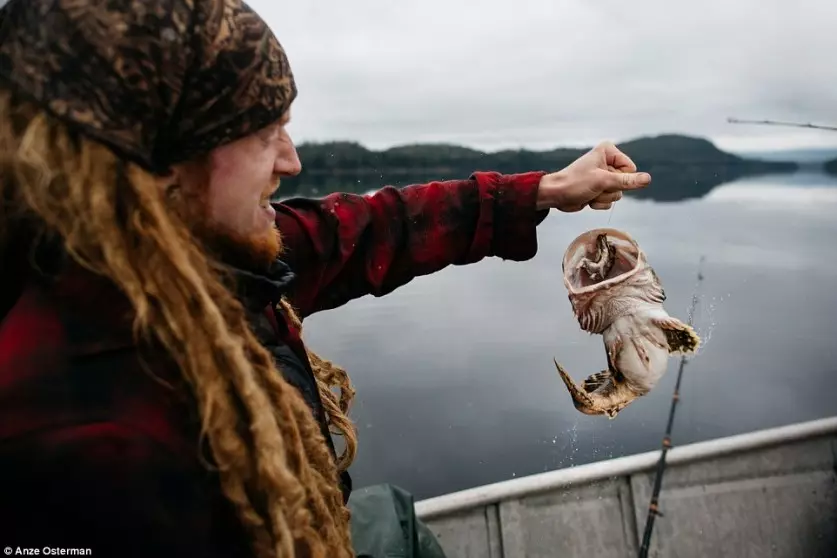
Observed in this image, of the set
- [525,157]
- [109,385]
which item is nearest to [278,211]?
[109,385]

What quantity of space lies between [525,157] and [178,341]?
4251 centimetres

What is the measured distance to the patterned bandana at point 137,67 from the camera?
1123 mm

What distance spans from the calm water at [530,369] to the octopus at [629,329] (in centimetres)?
987

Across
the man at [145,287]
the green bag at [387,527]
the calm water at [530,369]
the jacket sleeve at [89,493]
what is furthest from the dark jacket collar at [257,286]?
the calm water at [530,369]

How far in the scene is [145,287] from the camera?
123cm

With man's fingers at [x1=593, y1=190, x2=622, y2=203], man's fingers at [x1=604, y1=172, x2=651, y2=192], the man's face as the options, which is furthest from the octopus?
the man's face

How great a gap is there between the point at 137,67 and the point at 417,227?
1466mm

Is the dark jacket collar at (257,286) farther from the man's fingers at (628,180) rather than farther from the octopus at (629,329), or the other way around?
the man's fingers at (628,180)

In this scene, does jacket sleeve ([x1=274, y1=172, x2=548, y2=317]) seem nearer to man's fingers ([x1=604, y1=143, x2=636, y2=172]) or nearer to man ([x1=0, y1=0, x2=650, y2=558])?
man's fingers ([x1=604, y1=143, x2=636, y2=172])

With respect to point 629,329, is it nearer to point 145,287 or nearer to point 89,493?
point 145,287

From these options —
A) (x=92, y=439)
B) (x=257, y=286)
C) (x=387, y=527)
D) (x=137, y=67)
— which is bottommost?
(x=387, y=527)

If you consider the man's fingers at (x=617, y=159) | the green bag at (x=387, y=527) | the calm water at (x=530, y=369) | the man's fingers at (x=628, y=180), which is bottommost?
the calm water at (x=530, y=369)

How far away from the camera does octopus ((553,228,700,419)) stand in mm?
2281

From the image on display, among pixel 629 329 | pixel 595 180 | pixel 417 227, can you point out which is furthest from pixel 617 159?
pixel 417 227
